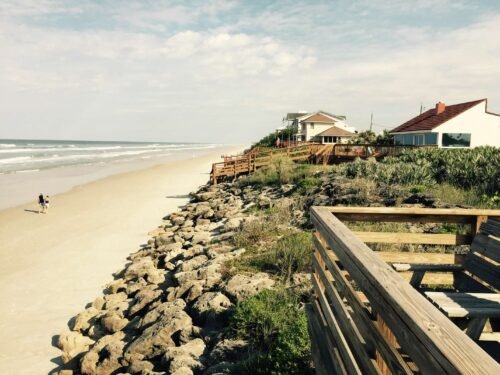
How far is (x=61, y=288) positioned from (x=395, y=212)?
29.4 ft

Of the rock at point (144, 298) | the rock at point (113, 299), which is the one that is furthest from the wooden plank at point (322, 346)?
the rock at point (113, 299)

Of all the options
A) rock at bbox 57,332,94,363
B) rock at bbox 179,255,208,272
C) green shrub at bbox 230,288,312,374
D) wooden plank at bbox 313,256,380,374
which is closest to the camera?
wooden plank at bbox 313,256,380,374

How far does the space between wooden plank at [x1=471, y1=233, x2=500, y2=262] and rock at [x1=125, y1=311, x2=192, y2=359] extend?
4.32m

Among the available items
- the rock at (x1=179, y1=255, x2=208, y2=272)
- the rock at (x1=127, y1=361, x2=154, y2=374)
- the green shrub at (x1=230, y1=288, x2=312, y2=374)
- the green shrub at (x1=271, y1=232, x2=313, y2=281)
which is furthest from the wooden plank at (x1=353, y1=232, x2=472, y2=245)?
the rock at (x1=179, y1=255, x2=208, y2=272)

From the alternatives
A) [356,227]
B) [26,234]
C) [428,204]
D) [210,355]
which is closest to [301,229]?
[356,227]

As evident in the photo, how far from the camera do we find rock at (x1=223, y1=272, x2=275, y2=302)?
638 cm

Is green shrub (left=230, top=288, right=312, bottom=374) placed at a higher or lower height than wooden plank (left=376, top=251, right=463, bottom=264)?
lower

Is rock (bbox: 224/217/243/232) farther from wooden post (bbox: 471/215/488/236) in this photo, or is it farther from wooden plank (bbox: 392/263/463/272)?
wooden post (bbox: 471/215/488/236)

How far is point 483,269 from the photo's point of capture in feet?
11.2

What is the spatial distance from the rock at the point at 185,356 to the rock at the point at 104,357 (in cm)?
107

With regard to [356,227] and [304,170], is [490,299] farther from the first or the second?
[304,170]

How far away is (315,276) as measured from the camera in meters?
3.66

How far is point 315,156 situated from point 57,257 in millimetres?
17009

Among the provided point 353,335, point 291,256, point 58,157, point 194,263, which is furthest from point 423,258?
point 58,157
